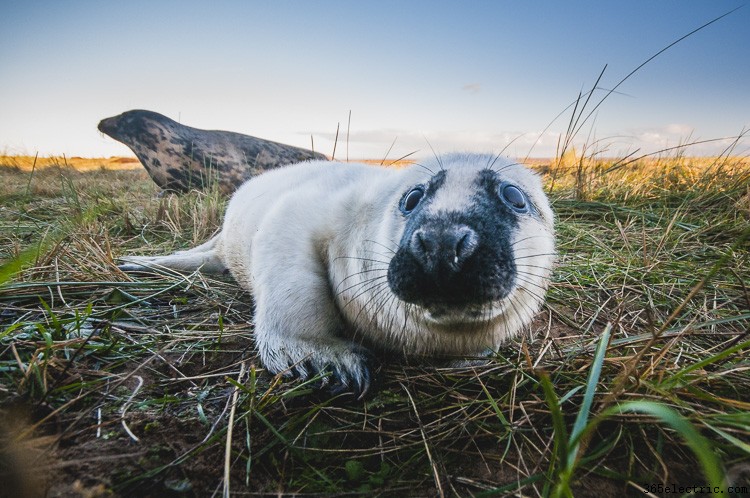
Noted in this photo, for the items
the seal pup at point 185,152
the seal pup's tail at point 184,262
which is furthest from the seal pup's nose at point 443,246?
the seal pup at point 185,152

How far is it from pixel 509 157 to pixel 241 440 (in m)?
1.67

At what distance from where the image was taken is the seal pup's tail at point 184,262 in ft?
8.46

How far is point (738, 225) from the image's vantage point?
308cm

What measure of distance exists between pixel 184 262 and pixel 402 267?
2097 millimetres

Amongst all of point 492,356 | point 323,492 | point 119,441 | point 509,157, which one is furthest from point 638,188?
point 119,441

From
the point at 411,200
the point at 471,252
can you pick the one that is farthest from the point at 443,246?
the point at 411,200

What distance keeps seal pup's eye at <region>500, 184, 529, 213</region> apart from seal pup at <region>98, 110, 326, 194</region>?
17.0 feet

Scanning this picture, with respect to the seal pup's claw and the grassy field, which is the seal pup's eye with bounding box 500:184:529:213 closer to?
the grassy field

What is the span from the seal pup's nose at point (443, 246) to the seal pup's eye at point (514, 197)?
41cm

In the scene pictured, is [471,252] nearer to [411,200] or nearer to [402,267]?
[402,267]

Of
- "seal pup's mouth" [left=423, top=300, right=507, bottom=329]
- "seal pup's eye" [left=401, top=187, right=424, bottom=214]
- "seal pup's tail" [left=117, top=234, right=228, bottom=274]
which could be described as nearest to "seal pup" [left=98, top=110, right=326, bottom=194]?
"seal pup's tail" [left=117, top=234, right=228, bottom=274]

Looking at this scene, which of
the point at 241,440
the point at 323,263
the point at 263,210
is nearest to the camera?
the point at 241,440

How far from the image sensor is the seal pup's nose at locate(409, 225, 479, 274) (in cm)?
118

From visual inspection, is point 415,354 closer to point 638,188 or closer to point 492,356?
point 492,356
